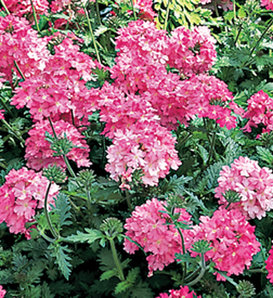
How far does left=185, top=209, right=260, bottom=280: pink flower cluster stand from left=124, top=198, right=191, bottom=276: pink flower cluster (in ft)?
0.36

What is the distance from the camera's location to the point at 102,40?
3365 millimetres

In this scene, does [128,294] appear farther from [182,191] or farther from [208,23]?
[208,23]

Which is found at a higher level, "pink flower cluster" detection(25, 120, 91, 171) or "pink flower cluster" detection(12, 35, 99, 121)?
"pink flower cluster" detection(12, 35, 99, 121)

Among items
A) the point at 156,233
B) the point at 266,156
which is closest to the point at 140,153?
the point at 156,233

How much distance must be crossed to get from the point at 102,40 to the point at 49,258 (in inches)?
78.4

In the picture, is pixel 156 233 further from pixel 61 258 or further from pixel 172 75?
pixel 172 75

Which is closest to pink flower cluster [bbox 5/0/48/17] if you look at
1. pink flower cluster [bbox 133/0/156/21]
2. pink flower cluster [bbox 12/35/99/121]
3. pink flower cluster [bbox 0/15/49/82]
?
pink flower cluster [bbox 133/0/156/21]

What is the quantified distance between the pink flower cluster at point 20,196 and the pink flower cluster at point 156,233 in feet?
1.41

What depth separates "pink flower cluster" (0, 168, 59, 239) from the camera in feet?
5.98

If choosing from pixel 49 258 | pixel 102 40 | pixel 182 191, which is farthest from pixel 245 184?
pixel 102 40

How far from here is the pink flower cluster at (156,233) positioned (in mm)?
1714

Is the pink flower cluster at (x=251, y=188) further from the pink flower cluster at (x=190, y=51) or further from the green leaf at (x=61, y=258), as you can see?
the pink flower cluster at (x=190, y=51)

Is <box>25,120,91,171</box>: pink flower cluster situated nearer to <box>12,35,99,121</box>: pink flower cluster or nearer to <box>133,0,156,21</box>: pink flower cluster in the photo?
<box>12,35,99,121</box>: pink flower cluster

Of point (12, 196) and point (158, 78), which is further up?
point (158, 78)
